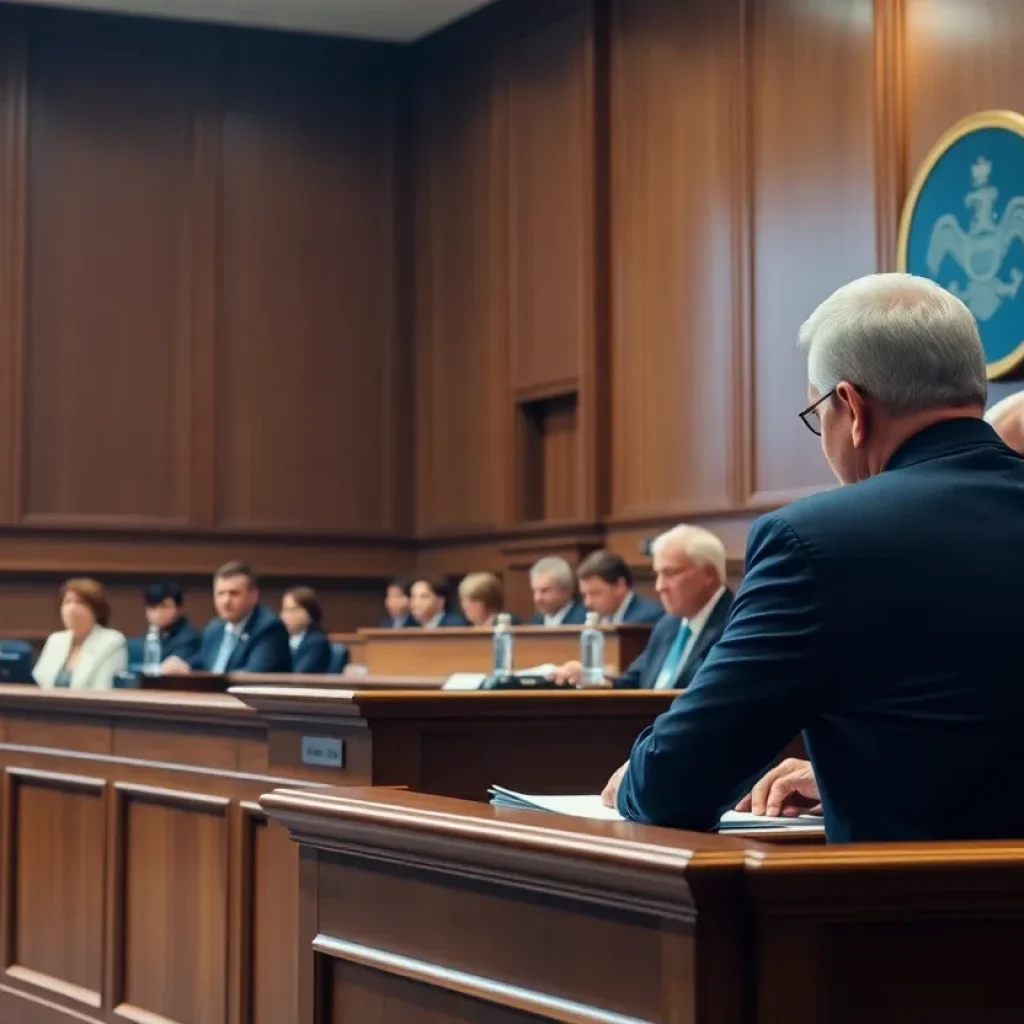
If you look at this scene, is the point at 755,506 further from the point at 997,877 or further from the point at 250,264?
the point at 997,877

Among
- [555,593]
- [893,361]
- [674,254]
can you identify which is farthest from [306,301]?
[893,361]

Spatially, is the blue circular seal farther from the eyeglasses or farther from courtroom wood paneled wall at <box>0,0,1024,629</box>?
the eyeglasses

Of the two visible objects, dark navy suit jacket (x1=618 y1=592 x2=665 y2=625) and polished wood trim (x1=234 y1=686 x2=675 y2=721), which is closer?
polished wood trim (x1=234 y1=686 x2=675 y2=721)

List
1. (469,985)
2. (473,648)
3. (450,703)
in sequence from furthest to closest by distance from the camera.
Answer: (473,648)
(450,703)
(469,985)

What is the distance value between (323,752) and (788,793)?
5.72 feet

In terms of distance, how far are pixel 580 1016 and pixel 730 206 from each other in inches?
358

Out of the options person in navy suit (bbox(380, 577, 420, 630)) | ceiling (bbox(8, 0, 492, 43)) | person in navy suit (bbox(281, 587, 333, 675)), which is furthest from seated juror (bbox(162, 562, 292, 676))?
ceiling (bbox(8, 0, 492, 43))

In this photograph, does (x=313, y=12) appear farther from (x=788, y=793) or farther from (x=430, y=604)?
(x=788, y=793)

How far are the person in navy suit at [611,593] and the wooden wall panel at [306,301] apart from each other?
14.6ft

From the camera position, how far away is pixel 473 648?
9555 mm

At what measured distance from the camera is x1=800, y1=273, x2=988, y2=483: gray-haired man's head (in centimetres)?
202

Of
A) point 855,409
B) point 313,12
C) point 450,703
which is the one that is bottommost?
point 450,703

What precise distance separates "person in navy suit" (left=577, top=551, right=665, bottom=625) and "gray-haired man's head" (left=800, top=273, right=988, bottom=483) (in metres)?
6.96

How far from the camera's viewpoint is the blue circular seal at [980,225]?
8.38 meters
